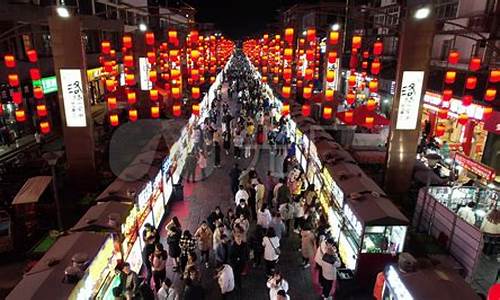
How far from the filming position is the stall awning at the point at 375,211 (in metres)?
8.97

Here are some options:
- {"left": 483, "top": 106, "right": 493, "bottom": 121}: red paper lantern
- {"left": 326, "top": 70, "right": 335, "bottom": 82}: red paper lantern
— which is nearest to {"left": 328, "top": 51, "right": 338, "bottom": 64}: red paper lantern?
{"left": 326, "top": 70, "right": 335, "bottom": 82}: red paper lantern

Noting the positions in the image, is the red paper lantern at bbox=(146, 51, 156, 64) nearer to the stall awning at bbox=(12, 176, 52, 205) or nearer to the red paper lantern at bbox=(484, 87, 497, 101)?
the stall awning at bbox=(12, 176, 52, 205)

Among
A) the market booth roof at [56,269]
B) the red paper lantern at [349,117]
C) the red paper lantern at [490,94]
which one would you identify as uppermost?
the red paper lantern at [490,94]

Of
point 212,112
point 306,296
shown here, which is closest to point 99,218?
point 306,296

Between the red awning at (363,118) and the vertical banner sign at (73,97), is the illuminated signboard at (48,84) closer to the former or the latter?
the vertical banner sign at (73,97)

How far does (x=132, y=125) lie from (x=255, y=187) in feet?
34.5

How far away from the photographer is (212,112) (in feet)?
90.9

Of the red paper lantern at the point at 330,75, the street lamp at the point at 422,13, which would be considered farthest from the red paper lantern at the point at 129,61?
the street lamp at the point at 422,13

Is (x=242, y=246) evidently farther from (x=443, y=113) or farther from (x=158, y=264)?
(x=443, y=113)

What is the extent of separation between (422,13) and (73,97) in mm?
12276

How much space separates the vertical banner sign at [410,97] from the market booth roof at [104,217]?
9391mm

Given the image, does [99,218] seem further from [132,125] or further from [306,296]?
[132,125]

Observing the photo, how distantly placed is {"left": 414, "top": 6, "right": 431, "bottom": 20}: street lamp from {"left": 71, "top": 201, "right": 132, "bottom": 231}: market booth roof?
10807 mm

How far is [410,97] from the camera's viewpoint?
500 inches
